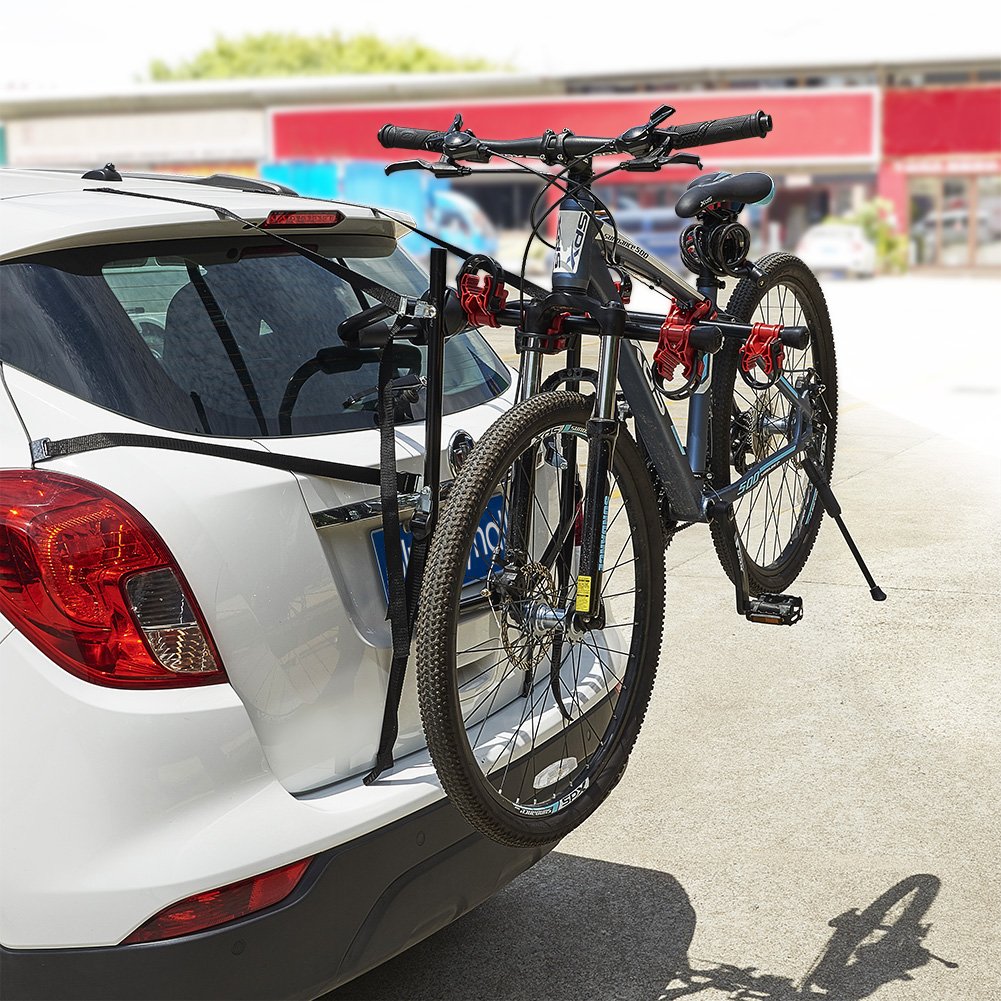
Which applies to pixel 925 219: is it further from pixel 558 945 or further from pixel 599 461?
pixel 599 461

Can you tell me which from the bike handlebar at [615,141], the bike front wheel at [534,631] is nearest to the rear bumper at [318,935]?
the bike front wheel at [534,631]

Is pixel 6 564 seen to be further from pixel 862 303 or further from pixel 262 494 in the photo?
pixel 862 303

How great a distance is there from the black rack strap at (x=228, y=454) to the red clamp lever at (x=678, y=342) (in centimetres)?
78

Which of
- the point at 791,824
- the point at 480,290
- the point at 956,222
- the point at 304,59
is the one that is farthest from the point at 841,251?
the point at 304,59

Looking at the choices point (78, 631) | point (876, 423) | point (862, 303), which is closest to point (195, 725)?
point (78, 631)

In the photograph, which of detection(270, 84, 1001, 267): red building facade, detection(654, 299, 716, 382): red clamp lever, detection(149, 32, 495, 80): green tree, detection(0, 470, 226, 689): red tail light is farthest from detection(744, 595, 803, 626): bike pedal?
detection(149, 32, 495, 80): green tree

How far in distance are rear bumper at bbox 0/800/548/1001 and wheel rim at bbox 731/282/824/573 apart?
1.45 m

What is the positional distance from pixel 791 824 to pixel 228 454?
92.5 inches

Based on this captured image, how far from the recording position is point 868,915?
11.8 ft

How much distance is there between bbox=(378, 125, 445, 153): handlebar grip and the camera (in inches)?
132

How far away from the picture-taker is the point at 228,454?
2.54 metres

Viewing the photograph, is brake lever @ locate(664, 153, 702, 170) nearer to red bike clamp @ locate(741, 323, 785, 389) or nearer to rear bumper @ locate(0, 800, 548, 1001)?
red bike clamp @ locate(741, 323, 785, 389)

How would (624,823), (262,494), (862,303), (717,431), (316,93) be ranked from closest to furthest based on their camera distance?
→ 1. (262,494)
2. (717,431)
3. (624,823)
4. (862,303)
5. (316,93)

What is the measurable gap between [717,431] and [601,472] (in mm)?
852
